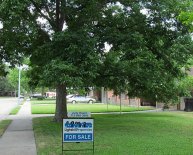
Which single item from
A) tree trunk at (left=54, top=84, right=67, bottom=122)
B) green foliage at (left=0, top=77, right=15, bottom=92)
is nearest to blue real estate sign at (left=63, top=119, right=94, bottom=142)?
tree trunk at (left=54, top=84, right=67, bottom=122)

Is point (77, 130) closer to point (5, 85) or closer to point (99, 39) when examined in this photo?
point (99, 39)

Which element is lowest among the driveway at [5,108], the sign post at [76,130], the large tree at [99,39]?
the driveway at [5,108]

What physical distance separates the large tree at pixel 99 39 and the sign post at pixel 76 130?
5.34m

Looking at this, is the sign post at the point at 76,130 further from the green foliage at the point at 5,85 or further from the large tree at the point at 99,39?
the green foliage at the point at 5,85

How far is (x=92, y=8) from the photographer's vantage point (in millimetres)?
19344

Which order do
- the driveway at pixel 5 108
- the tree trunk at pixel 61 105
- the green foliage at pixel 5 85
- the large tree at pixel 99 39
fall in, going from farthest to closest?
1. the green foliage at pixel 5 85
2. the driveway at pixel 5 108
3. the tree trunk at pixel 61 105
4. the large tree at pixel 99 39

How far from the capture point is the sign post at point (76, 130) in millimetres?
11664

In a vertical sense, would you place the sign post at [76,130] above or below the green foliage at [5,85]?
below

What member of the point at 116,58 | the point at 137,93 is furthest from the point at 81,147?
the point at 137,93

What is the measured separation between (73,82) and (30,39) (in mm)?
5355

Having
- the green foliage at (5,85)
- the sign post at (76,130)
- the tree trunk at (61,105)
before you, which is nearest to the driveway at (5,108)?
the tree trunk at (61,105)

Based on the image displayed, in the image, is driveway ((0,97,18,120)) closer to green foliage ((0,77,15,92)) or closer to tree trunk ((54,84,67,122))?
tree trunk ((54,84,67,122))

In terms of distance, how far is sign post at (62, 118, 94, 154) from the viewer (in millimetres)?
11664

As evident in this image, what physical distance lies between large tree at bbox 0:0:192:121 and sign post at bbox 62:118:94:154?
534 centimetres
